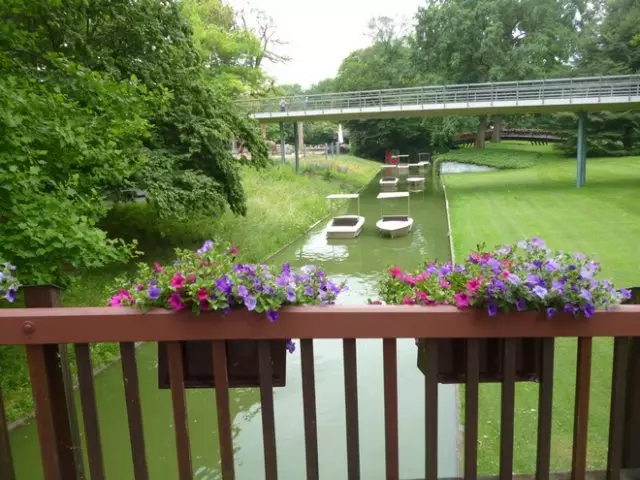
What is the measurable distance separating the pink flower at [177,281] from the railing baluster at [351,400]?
27.4 inches

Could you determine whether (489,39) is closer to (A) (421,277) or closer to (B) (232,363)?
(A) (421,277)

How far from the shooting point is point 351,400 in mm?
2324

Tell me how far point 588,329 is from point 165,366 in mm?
1790

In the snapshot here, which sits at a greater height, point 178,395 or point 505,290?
point 505,290

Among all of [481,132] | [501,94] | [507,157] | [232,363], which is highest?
[501,94]

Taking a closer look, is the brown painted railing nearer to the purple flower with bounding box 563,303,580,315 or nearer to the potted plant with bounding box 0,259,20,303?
the purple flower with bounding box 563,303,580,315

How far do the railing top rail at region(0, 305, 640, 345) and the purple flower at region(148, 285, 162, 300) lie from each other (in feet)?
0.21

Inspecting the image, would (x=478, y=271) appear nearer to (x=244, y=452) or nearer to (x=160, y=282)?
(x=160, y=282)

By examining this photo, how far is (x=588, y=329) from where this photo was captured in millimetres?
2184

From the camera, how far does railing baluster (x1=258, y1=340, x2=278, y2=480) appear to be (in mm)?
2277

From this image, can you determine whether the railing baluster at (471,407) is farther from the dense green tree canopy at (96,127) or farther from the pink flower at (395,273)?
the dense green tree canopy at (96,127)

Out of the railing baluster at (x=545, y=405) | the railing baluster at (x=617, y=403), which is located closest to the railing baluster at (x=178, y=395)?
the railing baluster at (x=545, y=405)

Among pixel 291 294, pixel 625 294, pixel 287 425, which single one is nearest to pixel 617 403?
pixel 625 294

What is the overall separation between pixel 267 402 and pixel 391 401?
1.73 feet
